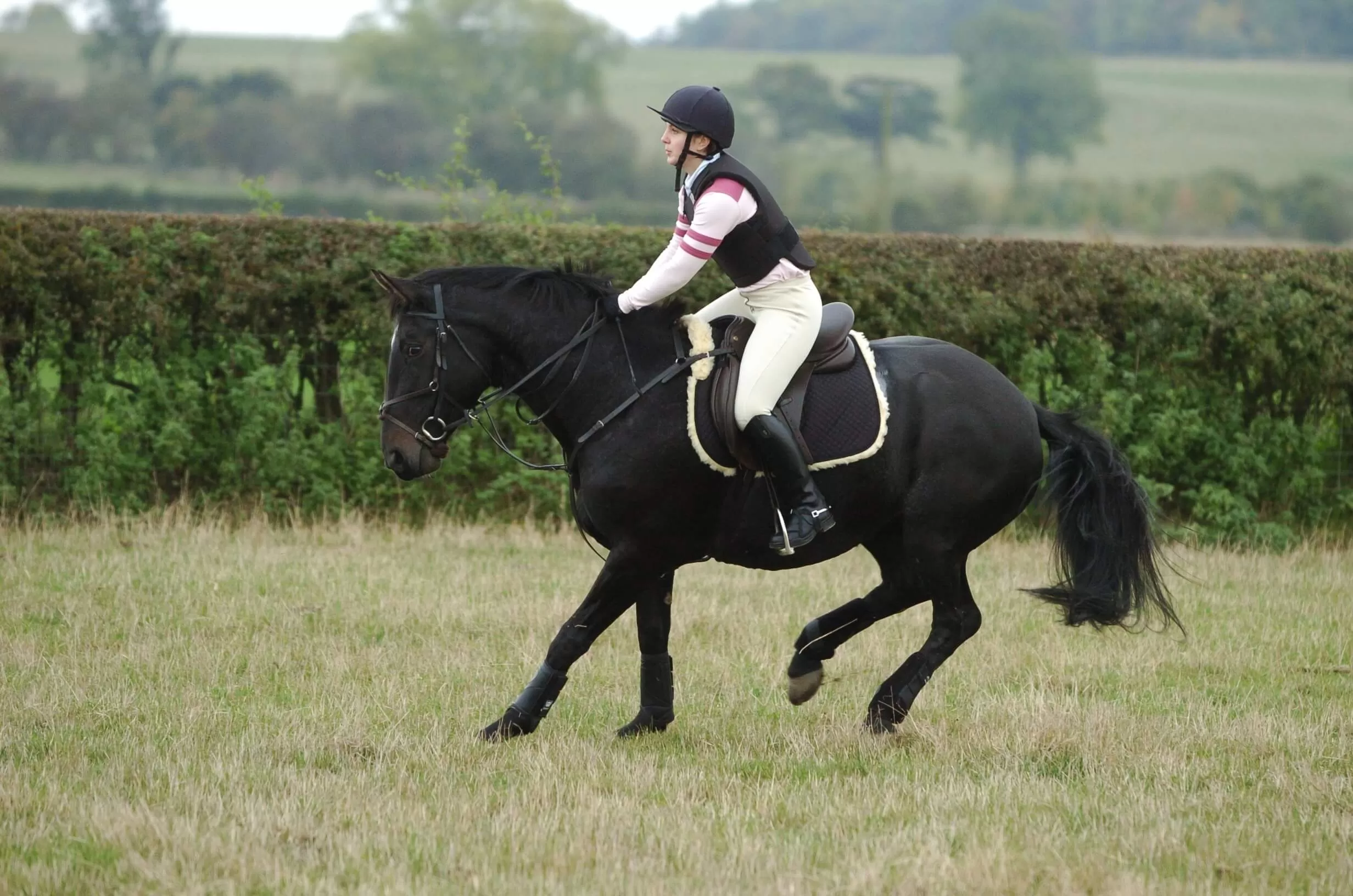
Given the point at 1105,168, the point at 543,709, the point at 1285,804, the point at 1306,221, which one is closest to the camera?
the point at 1285,804

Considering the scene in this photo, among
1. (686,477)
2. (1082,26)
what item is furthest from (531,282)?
(1082,26)

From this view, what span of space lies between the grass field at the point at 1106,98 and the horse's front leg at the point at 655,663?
1835 inches

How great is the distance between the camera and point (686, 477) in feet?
19.6

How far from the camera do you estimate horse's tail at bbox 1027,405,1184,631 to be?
6637 mm

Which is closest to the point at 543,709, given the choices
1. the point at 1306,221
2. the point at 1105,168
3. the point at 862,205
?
the point at 862,205

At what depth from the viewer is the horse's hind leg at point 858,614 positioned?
6.46 metres

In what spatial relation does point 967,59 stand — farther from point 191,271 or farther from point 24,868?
point 24,868

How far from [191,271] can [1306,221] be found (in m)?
50.9

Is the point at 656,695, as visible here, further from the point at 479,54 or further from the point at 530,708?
the point at 479,54

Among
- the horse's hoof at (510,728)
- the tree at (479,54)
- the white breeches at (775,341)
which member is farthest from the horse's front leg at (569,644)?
the tree at (479,54)

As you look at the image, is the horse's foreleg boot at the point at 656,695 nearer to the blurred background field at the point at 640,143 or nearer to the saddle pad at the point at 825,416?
the saddle pad at the point at 825,416

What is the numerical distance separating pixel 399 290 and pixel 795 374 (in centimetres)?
167

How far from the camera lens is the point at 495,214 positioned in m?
13.0

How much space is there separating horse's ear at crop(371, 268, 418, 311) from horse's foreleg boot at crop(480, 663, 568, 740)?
159 cm
